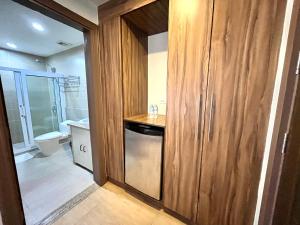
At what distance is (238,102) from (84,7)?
6.28ft

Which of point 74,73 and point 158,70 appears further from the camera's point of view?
point 74,73

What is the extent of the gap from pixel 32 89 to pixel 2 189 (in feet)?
10.9

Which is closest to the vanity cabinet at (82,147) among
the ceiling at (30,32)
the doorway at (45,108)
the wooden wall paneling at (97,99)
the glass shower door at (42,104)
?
the doorway at (45,108)

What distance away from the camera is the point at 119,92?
1.65 metres

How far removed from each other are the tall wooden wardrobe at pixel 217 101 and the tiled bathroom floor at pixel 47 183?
4.24 ft

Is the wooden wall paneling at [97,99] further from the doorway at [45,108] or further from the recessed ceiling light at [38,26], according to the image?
the recessed ceiling light at [38,26]

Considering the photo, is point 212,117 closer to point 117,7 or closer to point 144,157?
point 144,157

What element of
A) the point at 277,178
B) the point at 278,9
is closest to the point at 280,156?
the point at 277,178

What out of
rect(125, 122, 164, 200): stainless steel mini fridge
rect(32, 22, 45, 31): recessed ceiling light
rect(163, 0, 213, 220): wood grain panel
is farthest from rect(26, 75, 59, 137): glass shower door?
rect(163, 0, 213, 220): wood grain panel

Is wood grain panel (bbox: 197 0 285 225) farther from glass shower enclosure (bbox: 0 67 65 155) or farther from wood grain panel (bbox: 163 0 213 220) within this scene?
glass shower enclosure (bbox: 0 67 65 155)

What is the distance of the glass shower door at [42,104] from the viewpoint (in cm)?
345

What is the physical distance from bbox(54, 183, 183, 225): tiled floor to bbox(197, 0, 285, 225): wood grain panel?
0.64 m

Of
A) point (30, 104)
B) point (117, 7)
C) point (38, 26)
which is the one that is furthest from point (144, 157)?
point (30, 104)

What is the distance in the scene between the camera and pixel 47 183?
1952 mm
